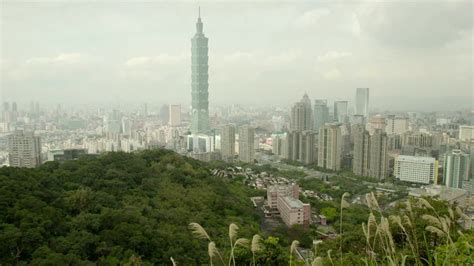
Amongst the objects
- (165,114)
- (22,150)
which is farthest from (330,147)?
(165,114)

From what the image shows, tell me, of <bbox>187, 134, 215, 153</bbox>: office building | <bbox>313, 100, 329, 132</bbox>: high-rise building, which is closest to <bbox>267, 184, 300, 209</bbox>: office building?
<bbox>187, 134, 215, 153</bbox>: office building

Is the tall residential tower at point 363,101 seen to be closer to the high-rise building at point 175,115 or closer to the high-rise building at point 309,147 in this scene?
the high-rise building at point 175,115

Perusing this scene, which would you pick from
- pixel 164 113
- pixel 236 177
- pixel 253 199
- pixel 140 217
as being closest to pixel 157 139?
pixel 164 113

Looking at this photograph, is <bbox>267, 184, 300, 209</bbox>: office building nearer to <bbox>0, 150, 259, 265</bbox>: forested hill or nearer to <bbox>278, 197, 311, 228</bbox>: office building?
<bbox>278, 197, 311, 228</bbox>: office building

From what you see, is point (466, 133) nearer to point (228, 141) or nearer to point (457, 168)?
point (457, 168)

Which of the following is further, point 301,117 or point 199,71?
point 199,71

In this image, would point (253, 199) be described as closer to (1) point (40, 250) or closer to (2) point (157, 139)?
(1) point (40, 250)

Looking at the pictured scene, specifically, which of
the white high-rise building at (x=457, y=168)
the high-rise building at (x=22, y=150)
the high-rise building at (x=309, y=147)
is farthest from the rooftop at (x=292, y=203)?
the high-rise building at (x=309, y=147)
